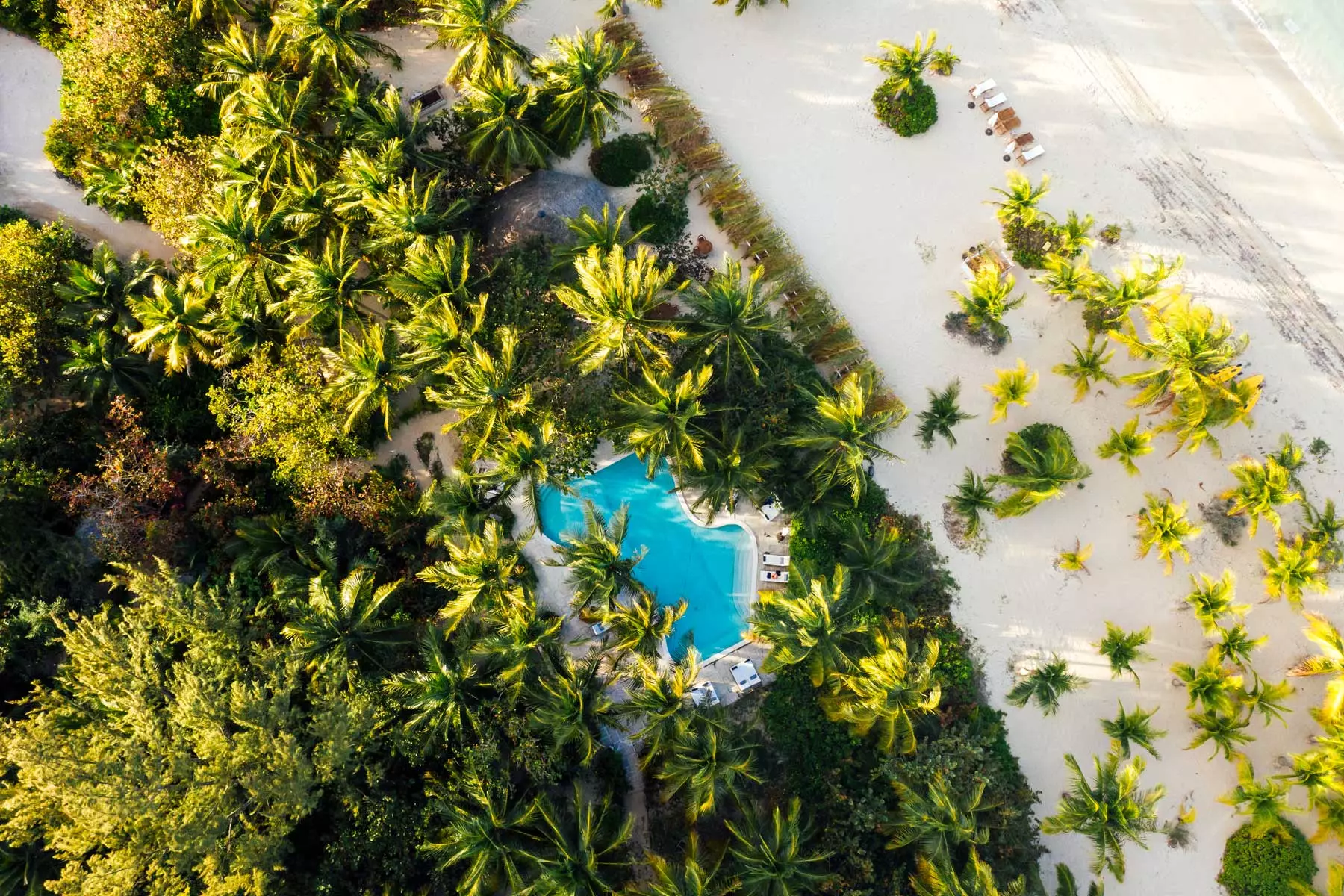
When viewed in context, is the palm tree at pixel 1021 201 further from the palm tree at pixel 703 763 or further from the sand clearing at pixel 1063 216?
the palm tree at pixel 703 763

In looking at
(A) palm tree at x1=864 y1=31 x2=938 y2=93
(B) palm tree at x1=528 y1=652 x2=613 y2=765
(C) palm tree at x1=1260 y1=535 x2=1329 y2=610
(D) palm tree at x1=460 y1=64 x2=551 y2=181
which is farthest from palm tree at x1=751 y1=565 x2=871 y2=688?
(A) palm tree at x1=864 y1=31 x2=938 y2=93

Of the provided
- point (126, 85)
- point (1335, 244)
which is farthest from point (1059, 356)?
point (126, 85)

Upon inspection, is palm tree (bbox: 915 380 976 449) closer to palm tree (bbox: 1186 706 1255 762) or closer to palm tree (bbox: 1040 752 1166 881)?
palm tree (bbox: 1040 752 1166 881)

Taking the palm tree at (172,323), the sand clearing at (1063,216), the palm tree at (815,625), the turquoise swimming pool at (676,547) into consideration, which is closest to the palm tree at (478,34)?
the sand clearing at (1063,216)

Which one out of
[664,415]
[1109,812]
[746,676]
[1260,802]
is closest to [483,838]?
[746,676]

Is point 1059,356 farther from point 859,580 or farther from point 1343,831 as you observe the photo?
point 1343,831

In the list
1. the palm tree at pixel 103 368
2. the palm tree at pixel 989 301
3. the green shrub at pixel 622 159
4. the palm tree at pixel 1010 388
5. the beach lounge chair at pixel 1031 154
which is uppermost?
the beach lounge chair at pixel 1031 154
